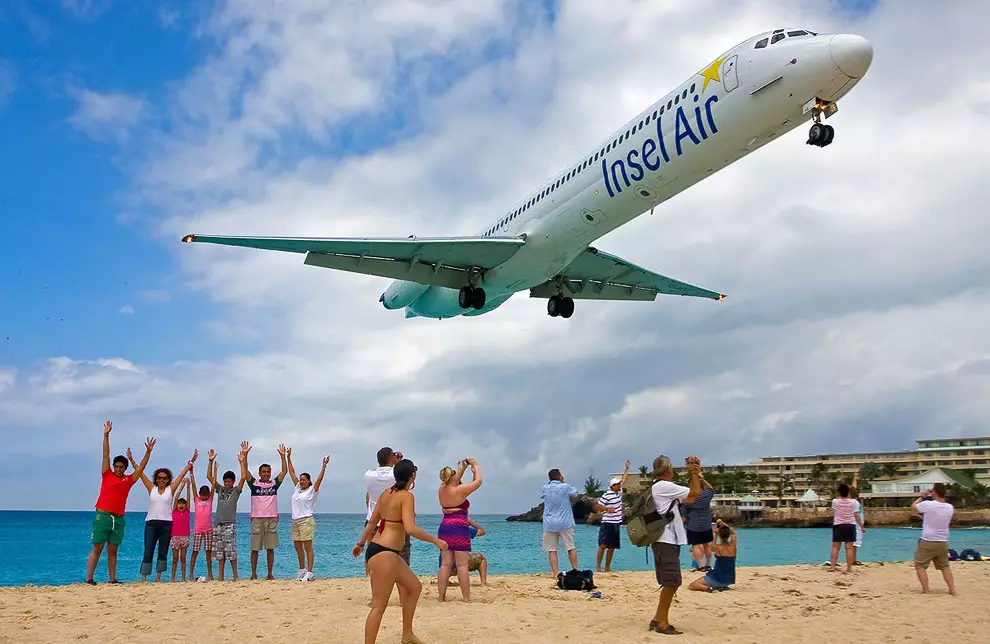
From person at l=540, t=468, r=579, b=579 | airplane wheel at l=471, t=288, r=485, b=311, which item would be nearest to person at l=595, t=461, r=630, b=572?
person at l=540, t=468, r=579, b=579

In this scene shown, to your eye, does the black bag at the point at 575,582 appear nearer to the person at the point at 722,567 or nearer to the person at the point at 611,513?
the person at the point at 722,567

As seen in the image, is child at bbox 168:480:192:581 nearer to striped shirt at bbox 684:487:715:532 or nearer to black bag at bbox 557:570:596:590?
black bag at bbox 557:570:596:590

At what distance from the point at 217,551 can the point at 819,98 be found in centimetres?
1367

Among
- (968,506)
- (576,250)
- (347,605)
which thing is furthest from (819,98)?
(968,506)

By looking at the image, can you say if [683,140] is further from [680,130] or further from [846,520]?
[846,520]

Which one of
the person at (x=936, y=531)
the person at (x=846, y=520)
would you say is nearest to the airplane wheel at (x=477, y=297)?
the person at (x=846, y=520)

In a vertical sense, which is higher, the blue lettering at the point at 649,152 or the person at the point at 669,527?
the blue lettering at the point at 649,152

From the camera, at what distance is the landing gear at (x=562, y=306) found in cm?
2503

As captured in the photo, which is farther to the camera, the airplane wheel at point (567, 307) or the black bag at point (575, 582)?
the airplane wheel at point (567, 307)

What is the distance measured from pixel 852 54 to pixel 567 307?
1297 cm

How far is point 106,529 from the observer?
468 inches

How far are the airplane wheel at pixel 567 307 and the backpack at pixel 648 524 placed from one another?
17164mm

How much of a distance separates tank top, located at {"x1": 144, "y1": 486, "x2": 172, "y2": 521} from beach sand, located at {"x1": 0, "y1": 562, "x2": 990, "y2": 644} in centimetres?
115

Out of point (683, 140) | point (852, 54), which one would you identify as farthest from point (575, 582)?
point (852, 54)
